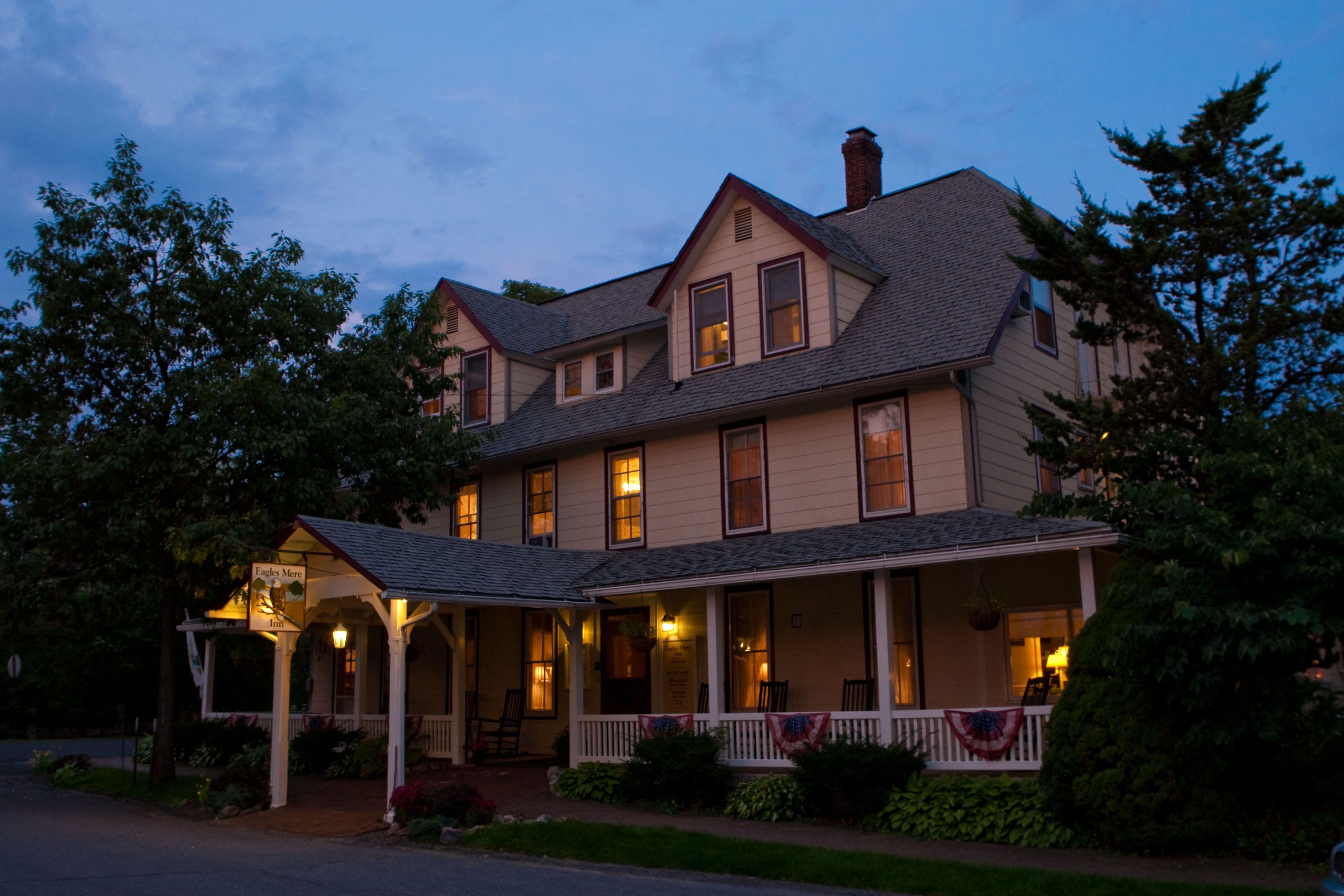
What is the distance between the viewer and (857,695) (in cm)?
1647

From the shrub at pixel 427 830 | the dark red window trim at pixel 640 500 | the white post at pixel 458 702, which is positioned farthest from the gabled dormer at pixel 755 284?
the shrub at pixel 427 830

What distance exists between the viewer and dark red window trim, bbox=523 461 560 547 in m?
21.0

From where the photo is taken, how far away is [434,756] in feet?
66.9

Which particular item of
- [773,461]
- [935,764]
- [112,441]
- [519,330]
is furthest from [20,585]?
[935,764]

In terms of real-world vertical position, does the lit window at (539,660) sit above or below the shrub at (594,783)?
above

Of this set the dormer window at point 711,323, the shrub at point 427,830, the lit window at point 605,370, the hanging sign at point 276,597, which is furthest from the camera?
the lit window at point 605,370

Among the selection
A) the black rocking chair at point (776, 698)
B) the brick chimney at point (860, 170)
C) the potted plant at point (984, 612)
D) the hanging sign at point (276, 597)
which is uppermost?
the brick chimney at point (860, 170)

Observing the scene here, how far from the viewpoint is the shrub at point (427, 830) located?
12.9 metres

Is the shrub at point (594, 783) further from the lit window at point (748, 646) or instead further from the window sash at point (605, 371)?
the window sash at point (605, 371)

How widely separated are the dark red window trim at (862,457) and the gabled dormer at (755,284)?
162 cm

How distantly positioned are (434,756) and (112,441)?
7.90 m

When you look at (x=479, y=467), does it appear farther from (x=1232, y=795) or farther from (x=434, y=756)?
(x=1232, y=795)

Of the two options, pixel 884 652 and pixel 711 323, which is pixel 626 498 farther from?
pixel 884 652

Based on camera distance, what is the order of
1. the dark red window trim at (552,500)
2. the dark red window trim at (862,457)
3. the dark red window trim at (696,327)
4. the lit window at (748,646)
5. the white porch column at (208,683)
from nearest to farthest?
1. the dark red window trim at (862,457)
2. the lit window at (748,646)
3. the dark red window trim at (696,327)
4. the dark red window trim at (552,500)
5. the white porch column at (208,683)
